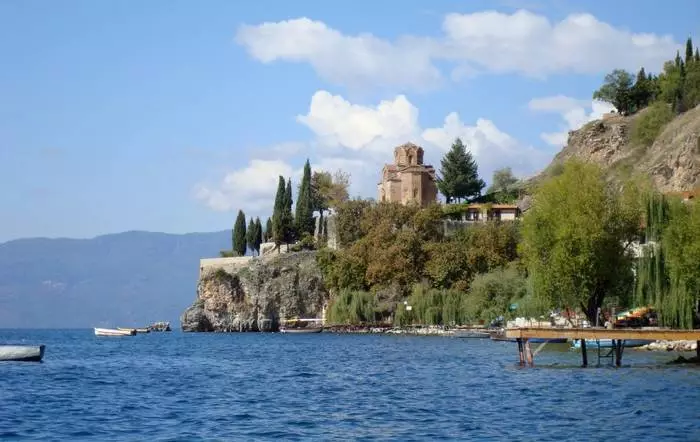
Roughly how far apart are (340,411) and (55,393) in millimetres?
11461

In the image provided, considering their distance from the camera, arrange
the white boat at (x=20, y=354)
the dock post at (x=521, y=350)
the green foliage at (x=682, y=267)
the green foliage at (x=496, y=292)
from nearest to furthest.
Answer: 1. the dock post at (x=521, y=350)
2. the green foliage at (x=682, y=267)
3. the white boat at (x=20, y=354)
4. the green foliage at (x=496, y=292)

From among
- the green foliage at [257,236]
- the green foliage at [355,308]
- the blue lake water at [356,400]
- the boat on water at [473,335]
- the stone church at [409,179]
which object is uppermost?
the stone church at [409,179]

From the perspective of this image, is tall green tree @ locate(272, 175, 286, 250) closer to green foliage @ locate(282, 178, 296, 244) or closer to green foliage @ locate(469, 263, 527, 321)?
green foliage @ locate(282, 178, 296, 244)

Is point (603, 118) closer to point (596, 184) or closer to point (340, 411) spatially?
point (596, 184)

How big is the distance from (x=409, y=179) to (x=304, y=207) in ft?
Result: 38.2

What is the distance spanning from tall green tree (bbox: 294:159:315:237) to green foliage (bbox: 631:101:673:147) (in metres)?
33.6

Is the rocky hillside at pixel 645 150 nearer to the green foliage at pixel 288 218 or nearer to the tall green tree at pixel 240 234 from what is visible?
the green foliage at pixel 288 218

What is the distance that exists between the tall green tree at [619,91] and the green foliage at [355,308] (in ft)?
121

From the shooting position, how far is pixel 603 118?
109m

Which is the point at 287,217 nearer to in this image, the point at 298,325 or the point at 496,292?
the point at 298,325

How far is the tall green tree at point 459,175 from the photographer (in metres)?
111

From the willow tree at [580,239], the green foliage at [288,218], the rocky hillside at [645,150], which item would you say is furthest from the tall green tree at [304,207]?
the willow tree at [580,239]

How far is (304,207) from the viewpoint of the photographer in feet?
359

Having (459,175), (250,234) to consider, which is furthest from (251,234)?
(459,175)
